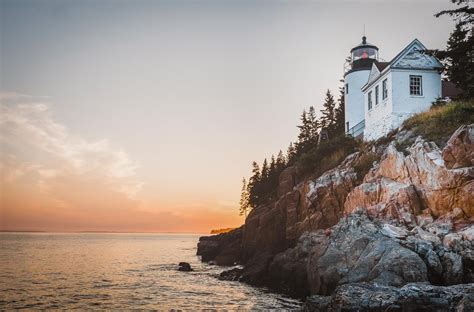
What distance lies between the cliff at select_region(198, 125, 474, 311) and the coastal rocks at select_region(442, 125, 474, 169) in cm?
5

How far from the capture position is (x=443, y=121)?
24.6 metres

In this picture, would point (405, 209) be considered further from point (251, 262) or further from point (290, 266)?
point (251, 262)

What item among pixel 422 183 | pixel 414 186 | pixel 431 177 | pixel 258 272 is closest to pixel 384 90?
pixel 414 186

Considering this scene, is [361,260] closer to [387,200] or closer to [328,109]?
[387,200]

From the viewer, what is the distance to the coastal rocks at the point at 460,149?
2025cm

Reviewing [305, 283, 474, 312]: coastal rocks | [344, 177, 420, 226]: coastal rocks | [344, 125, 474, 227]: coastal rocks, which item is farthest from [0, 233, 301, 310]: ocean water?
[305, 283, 474, 312]: coastal rocks

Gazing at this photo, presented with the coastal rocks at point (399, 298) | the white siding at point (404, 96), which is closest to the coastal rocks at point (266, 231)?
the white siding at point (404, 96)

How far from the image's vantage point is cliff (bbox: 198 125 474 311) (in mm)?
15000

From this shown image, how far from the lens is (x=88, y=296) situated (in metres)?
25.6

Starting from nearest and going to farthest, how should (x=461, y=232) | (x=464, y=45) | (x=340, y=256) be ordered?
(x=461, y=232), (x=340, y=256), (x=464, y=45)

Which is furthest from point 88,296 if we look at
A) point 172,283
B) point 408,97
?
point 408,97

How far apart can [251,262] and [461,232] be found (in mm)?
18523

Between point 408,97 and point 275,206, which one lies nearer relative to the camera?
point 408,97

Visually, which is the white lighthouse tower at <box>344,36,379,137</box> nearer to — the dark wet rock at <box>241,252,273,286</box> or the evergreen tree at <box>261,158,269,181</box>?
the dark wet rock at <box>241,252,273,286</box>
